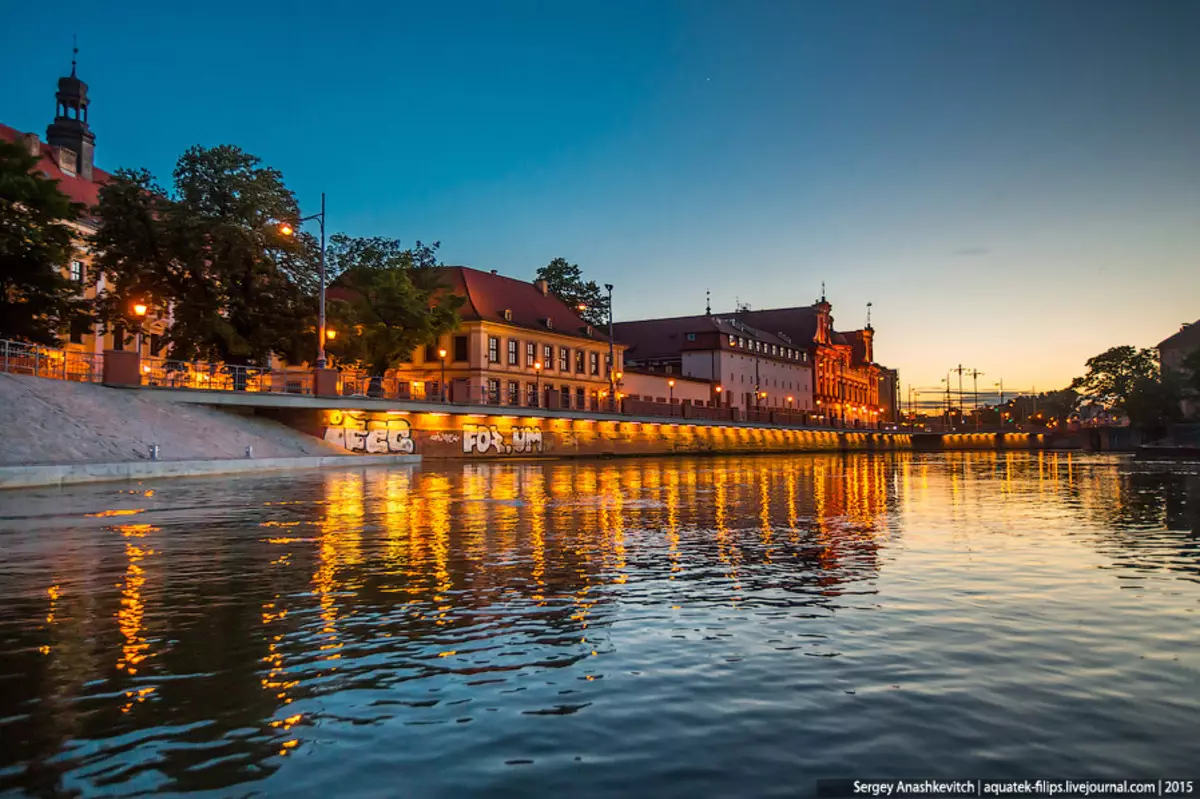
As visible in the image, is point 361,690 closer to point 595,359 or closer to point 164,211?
point 164,211

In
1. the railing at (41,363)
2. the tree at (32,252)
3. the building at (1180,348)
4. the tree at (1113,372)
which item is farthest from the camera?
the tree at (1113,372)

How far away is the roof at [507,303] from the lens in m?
77.7

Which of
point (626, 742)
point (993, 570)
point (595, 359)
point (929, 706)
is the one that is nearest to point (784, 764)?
point (626, 742)

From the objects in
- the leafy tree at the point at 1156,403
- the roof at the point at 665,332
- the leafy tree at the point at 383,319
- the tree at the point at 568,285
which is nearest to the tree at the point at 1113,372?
the leafy tree at the point at 1156,403

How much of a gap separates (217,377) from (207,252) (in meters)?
8.54

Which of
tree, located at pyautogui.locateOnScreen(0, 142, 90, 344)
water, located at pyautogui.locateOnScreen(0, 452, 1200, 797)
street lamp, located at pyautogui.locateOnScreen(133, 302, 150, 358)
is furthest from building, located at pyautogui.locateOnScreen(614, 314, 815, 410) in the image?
water, located at pyautogui.locateOnScreen(0, 452, 1200, 797)

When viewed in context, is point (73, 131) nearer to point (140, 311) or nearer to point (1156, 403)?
point (140, 311)

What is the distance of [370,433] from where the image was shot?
5447cm

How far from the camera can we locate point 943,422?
7461 inches

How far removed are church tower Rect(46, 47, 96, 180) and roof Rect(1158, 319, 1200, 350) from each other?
411 feet

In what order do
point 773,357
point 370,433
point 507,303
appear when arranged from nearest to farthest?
point 370,433 → point 507,303 → point 773,357

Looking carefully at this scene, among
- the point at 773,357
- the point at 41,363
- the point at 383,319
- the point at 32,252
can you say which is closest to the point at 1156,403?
the point at 773,357

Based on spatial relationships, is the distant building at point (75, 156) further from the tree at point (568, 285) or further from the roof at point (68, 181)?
the tree at point (568, 285)

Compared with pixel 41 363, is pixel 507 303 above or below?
above
